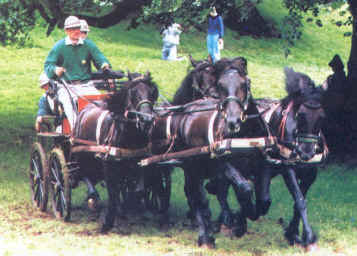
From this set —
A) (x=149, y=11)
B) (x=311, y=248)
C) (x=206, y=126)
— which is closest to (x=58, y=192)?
(x=206, y=126)

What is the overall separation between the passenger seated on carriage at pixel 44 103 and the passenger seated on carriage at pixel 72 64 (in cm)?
12

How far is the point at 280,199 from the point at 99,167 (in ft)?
10.8

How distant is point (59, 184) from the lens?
33.0ft

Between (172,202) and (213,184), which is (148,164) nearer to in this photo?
(213,184)

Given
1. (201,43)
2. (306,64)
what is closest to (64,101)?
(306,64)

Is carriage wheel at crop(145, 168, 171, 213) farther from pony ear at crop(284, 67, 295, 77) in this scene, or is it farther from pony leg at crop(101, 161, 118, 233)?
pony ear at crop(284, 67, 295, 77)

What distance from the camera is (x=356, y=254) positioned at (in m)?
8.00

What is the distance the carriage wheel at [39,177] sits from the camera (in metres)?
10.3

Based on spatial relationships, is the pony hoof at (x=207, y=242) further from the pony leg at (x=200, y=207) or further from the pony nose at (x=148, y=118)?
the pony nose at (x=148, y=118)

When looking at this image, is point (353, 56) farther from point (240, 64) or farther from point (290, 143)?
point (240, 64)

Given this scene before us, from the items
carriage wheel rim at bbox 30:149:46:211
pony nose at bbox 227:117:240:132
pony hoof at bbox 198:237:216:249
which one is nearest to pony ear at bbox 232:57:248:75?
pony nose at bbox 227:117:240:132

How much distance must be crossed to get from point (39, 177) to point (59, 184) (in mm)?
769

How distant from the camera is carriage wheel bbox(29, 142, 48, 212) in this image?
33.8ft

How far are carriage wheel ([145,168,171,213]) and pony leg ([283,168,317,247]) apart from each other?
199 cm
